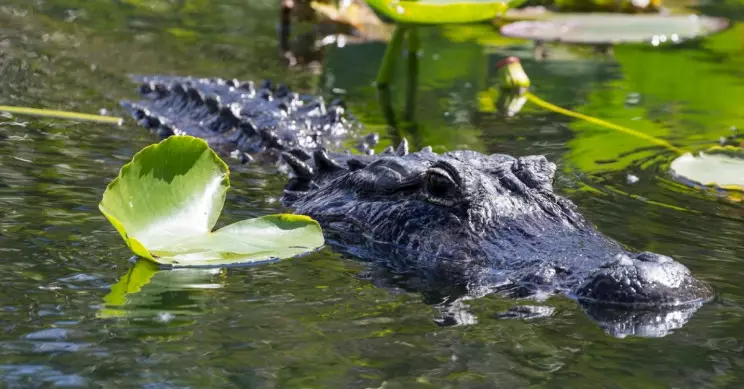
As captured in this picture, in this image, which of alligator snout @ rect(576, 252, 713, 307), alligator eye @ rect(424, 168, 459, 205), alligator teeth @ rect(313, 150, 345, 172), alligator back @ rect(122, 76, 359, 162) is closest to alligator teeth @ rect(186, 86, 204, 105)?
alligator back @ rect(122, 76, 359, 162)

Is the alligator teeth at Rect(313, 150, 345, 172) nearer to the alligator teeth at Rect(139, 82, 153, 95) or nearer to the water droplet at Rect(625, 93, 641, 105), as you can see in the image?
the alligator teeth at Rect(139, 82, 153, 95)

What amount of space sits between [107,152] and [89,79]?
238 centimetres

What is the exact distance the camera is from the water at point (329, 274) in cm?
313

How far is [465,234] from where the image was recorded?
4.26 meters

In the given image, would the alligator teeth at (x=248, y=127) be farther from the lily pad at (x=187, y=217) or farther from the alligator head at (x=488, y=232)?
the lily pad at (x=187, y=217)

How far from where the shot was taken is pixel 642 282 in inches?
139

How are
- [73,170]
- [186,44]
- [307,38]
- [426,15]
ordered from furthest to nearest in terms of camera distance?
[307,38], [186,44], [426,15], [73,170]

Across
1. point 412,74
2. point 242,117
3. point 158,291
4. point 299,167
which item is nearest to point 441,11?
point 242,117

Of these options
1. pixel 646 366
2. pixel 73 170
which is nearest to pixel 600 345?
pixel 646 366

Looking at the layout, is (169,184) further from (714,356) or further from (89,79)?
(89,79)

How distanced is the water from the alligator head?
132mm

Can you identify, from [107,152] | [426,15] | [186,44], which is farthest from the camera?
[186,44]

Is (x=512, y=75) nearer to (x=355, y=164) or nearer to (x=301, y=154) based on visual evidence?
(x=301, y=154)

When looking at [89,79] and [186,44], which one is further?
[186,44]
